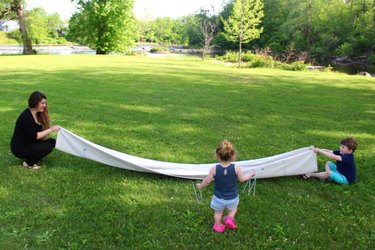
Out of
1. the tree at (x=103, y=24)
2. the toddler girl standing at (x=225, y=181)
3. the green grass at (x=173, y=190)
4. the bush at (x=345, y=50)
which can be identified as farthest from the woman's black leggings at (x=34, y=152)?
the bush at (x=345, y=50)

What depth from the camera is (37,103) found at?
5.35 m

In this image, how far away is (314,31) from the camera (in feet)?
201

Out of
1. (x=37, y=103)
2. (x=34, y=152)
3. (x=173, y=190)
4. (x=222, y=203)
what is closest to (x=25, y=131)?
(x=34, y=152)

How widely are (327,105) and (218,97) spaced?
4.22 m

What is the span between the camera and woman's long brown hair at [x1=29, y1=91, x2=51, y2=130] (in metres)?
5.32

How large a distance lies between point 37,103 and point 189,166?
111 inches

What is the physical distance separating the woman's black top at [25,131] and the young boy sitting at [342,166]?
4.82 meters

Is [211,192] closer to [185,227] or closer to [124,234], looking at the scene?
[185,227]

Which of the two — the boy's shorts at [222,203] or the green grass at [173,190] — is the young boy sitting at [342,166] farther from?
the boy's shorts at [222,203]

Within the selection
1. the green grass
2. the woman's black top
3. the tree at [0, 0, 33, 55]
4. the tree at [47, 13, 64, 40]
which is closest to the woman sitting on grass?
the woman's black top

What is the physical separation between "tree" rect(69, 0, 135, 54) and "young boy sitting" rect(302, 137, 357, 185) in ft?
134

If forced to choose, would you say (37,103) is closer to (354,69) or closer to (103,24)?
(354,69)

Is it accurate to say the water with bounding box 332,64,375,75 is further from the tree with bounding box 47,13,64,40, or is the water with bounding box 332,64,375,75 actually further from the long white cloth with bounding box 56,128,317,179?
the tree with bounding box 47,13,64,40

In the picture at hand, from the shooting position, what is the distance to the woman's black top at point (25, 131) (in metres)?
5.42
